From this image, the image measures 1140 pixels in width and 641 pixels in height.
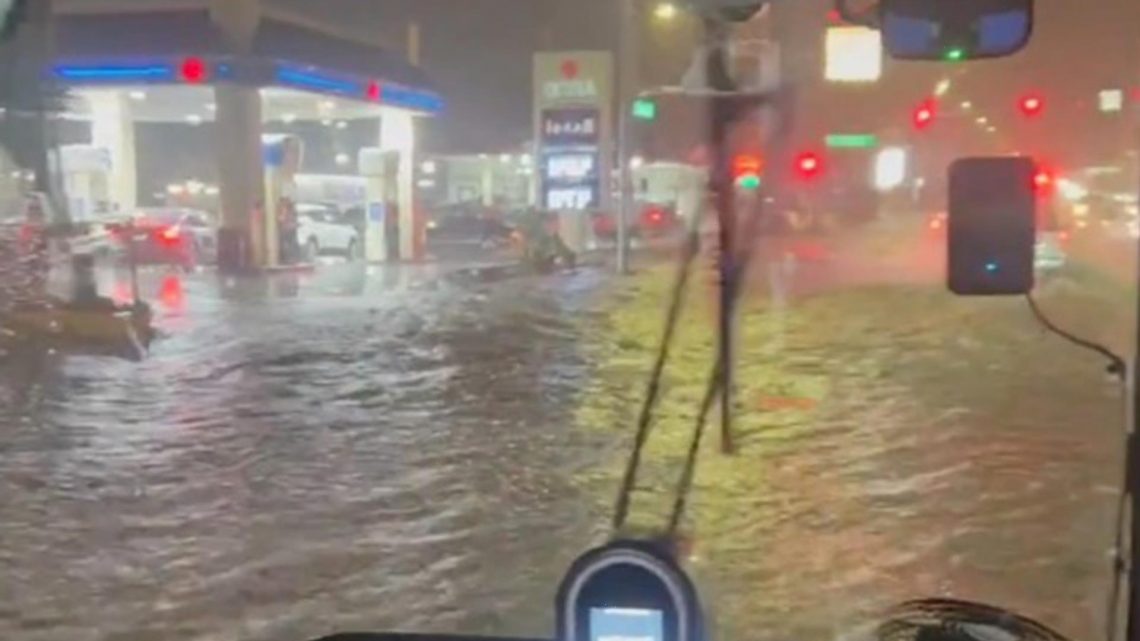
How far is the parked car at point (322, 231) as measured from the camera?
3804mm

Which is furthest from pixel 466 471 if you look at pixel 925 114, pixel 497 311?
pixel 925 114

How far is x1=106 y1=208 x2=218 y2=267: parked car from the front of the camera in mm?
3570

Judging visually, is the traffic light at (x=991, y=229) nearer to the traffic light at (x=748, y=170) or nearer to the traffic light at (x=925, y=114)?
the traffic light at (x=748, y=170)

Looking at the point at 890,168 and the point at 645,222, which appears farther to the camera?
the point at 645,222

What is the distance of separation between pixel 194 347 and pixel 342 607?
3.80 ft

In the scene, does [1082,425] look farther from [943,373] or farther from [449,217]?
[449,217]

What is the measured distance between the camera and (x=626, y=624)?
1732 millimetres

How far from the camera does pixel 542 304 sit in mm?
5152

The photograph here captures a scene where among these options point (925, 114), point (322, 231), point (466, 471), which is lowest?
point (466, 471)

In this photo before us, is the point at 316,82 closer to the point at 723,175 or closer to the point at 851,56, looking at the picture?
the point at 723,175

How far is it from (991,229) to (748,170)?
120 centimetres

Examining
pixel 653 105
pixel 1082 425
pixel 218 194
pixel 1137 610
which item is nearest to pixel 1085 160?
pixel 653 105

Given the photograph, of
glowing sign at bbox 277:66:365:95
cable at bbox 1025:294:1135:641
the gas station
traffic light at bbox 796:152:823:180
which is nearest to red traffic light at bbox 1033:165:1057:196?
cable at bbox 1025:294:1135:641

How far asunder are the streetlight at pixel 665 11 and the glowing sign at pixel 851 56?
0.78 feet
